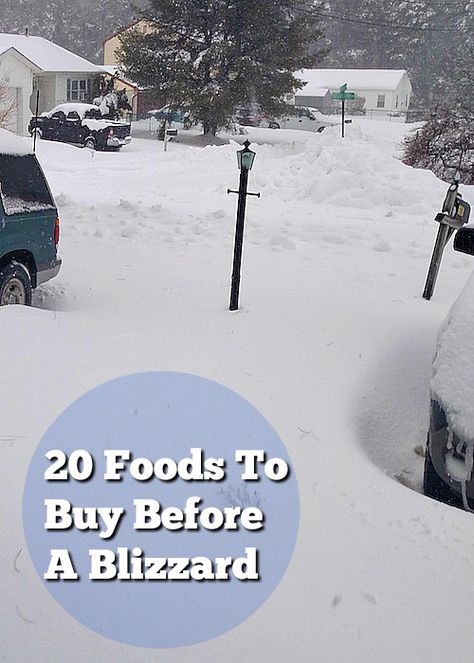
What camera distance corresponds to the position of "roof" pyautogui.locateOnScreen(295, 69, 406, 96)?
60750mm

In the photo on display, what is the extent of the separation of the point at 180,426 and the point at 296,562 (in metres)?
1.29

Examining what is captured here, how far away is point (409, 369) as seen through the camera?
603cm

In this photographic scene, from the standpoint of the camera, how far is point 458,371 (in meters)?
4.05

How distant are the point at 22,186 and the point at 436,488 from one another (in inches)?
202

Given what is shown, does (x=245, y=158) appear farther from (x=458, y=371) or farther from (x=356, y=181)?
(x=356, y=181)

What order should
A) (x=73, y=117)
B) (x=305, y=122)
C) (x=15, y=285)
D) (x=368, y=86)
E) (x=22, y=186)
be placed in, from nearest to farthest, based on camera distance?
(x=15, y=285) < (x=22, y=186) < (x=73, y=117) < (x=305, y=122) < (x=368, y=86)

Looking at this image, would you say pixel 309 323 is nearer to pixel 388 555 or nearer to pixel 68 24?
pixel 388 555

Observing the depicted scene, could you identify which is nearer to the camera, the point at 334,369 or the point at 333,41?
the point at 334,369

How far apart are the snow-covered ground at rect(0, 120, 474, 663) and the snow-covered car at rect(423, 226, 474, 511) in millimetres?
176

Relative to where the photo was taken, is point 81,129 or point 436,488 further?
point 81,129

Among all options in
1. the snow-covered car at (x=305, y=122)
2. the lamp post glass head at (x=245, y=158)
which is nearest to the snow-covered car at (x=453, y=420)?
the lamp post glass head at (x=245, y=158)

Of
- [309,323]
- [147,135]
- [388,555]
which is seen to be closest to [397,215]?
[309,323]

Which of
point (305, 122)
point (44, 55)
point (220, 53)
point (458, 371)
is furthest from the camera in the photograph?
point (305, 122)

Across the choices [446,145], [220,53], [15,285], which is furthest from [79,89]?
[15,285]
